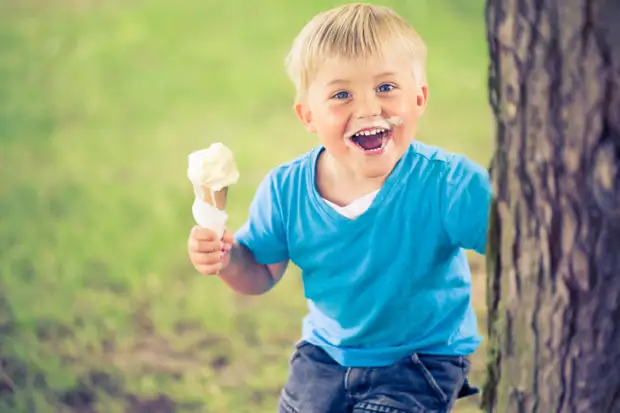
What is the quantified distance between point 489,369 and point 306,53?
2.43 feet

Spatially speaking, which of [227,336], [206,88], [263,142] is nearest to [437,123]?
[263,142]

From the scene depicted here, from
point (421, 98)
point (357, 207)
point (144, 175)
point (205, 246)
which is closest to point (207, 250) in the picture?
point (205, 246)

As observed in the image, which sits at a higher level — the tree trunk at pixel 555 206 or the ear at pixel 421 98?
the ear at pixel 421 98

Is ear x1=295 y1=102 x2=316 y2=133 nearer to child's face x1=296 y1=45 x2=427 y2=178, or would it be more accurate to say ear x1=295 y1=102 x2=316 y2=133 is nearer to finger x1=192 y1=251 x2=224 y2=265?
child's face x1=296 y1=45 x2=427 y2=178

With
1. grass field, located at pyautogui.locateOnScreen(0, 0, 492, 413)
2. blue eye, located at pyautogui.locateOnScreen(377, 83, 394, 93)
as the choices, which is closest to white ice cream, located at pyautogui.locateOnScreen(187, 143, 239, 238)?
blue eye, located at pyautogui.locateOnScreen(377, 83, 394, 93)

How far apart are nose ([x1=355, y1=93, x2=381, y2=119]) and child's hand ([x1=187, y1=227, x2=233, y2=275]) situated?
381 mm

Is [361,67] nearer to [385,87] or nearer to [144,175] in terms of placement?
[385,87]

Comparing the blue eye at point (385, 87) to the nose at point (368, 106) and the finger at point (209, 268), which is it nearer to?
the nose at point (368, 106)

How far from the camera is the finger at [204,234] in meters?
1.90

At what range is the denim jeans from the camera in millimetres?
1927

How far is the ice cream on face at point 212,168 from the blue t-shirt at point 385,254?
213 millimetres

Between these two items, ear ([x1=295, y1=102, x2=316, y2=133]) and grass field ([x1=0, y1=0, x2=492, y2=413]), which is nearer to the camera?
ear ([x1=295, y1=102, x2=316, y2=133])

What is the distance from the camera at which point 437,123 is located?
4.62 meters

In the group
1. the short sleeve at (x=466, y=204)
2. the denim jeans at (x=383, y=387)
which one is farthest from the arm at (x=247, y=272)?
the short sleeve at (x=466, y=204)
